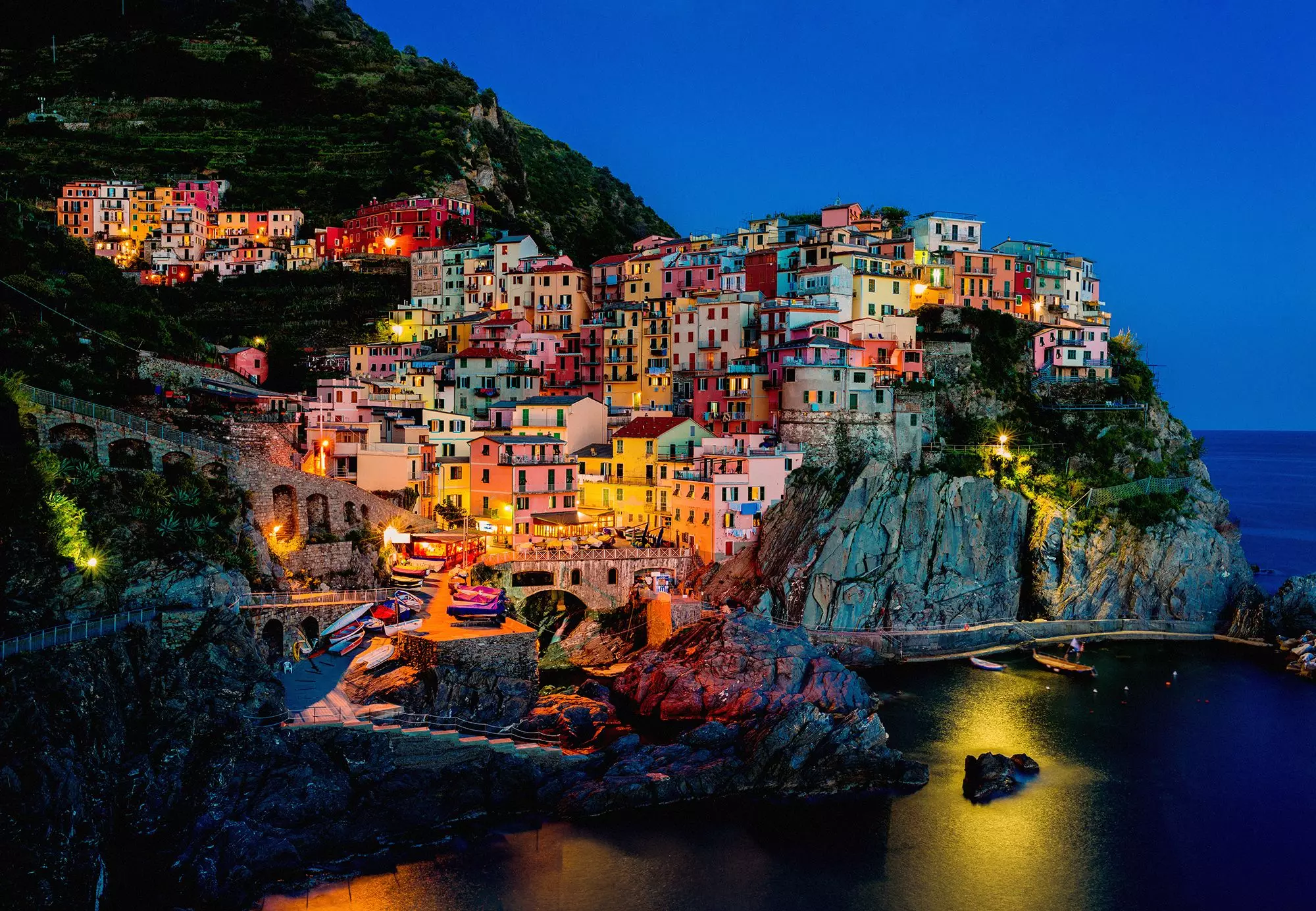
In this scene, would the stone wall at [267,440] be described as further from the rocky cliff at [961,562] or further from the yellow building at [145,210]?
the yellow building at [145,210]

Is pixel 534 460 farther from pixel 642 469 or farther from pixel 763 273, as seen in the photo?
pixel 763 273

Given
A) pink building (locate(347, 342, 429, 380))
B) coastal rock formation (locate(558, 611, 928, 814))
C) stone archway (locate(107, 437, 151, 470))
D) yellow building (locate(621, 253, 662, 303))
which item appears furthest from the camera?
yellow building (locate(621, 253, 662, 303))

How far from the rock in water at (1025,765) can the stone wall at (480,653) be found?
17.2m

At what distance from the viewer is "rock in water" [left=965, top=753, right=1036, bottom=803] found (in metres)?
36.7

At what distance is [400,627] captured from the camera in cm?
3888

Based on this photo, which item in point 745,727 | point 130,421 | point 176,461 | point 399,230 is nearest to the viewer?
point 745,727

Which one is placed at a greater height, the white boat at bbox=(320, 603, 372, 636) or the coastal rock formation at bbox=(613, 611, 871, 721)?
the white boat at bbox=(320, 603, 372, 636)

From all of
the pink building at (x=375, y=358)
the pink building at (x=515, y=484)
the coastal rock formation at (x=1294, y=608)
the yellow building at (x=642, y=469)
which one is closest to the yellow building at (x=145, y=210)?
the pink building at (x=375, y=358)

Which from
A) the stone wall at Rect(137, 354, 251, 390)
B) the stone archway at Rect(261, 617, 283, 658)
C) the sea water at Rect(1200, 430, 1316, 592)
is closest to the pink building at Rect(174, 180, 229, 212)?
the stone wall at Rect(137, 354, 251, 390)

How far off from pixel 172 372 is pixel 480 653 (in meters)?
24.9

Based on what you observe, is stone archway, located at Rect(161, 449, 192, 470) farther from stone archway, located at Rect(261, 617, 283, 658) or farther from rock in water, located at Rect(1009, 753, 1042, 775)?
rock in water, located at Rect(1009, 753, 1042, 775)

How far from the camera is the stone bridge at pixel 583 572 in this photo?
47.7 m

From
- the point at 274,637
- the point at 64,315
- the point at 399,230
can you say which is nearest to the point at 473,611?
the point at 274,637

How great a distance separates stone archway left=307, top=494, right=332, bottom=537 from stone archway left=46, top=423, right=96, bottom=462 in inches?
354
